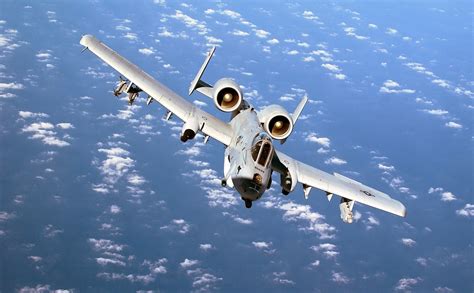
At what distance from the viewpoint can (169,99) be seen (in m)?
29.6

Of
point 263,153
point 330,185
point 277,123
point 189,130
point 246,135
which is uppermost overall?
point 277,123

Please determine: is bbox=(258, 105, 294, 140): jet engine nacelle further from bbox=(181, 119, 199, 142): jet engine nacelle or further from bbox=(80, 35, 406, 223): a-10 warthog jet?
bbox=(181, 119, 199, 142): jet engine nacelle

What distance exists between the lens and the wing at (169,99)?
28219mm

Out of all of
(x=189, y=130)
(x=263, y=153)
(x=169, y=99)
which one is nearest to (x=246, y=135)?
(x=263, y=153)

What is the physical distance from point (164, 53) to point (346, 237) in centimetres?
5353

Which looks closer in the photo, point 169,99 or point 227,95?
point 227,95

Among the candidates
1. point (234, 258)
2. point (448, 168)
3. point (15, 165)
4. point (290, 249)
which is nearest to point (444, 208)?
point (448, 168)

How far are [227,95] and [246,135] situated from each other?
365 centimetres

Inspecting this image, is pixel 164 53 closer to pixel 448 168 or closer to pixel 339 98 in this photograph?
pixel 339 98

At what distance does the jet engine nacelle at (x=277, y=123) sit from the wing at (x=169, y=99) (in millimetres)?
2377

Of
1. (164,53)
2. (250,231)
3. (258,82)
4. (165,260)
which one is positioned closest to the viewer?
(165,260)

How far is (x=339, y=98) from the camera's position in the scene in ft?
349

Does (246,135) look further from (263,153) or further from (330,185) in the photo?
(330,185)

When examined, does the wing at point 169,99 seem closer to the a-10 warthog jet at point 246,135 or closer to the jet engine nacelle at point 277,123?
the a-10 warthog jet at point 246,135
